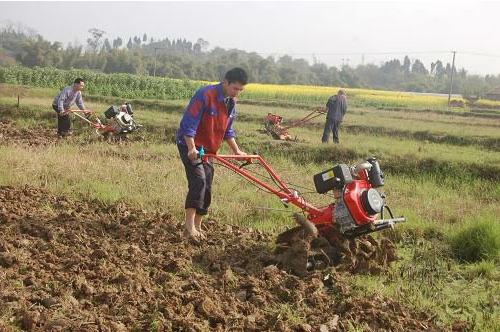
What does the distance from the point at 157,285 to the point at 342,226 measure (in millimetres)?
1638

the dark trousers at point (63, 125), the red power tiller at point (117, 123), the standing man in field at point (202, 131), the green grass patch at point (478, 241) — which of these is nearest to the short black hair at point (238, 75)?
the standing man in field at point (202, 131)

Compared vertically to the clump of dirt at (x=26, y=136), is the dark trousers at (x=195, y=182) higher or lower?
higher

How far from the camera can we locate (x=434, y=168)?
1054cm

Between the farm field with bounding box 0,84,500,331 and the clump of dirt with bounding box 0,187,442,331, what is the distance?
11 mm

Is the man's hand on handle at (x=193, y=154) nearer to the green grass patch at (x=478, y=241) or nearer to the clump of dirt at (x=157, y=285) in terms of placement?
the clump of dirt at (x=157, y=285)

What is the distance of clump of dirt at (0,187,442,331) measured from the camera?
12.3 feet

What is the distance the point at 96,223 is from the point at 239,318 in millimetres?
2547

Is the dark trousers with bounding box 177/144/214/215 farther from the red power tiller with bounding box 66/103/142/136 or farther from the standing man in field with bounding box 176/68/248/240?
the red power tiller with bounding box 66/103/142/136

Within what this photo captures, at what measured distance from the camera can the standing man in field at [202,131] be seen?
5242 mm

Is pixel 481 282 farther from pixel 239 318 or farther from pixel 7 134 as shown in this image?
pixel 7 134

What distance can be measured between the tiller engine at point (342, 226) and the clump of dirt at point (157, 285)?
7.1 inches

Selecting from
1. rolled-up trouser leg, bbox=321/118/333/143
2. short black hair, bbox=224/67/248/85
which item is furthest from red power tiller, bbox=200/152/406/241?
rolled-up trouser leg, bbox=321/118/333/143

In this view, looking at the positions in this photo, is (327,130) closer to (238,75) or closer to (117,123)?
(117,123)

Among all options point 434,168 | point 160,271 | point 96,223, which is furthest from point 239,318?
point 434,168
